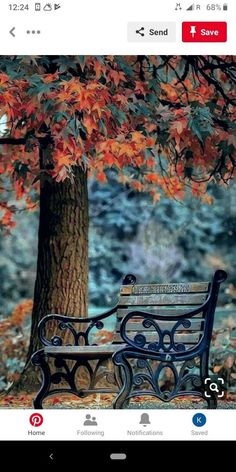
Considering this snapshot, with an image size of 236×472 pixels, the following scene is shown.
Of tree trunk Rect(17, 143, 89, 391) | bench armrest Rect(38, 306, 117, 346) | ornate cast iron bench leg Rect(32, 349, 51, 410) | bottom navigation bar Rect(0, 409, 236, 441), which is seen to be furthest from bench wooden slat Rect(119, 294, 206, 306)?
bottom navigation bar Rect(0, 409, 236, 441)

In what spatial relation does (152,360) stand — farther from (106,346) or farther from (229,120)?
(229,120)

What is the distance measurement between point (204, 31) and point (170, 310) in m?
1.45

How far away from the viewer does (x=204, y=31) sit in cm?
401

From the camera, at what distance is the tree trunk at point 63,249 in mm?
5168

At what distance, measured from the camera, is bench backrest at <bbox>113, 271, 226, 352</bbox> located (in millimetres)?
4707

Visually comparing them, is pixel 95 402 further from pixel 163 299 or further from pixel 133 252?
pixel 133 252

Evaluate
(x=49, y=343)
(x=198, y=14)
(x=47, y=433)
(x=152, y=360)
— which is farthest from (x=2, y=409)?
(x=198, y=14)

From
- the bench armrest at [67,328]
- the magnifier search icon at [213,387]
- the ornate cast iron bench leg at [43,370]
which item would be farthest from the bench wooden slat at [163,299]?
the ornate cast iron bench leg at [43,370]

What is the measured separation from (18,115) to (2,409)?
141 centimetres

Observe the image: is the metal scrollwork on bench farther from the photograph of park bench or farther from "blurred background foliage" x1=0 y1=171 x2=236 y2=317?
"blurred background foliage" x1=0 y1=171 x2=236 y2=317
